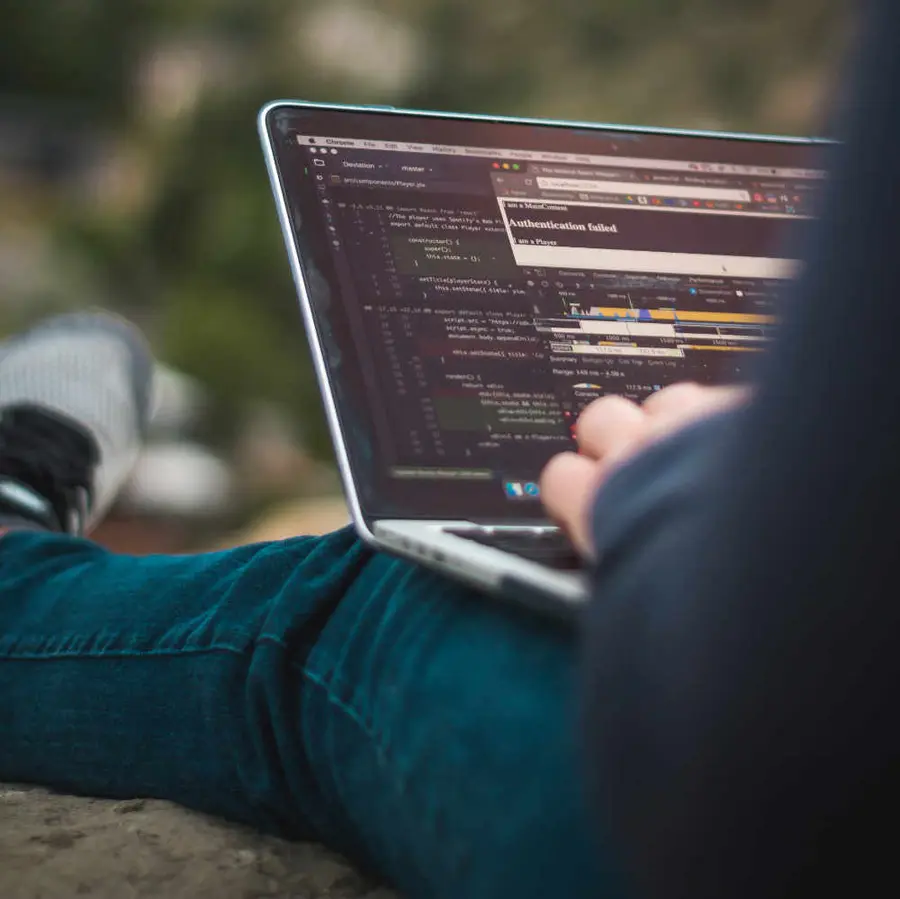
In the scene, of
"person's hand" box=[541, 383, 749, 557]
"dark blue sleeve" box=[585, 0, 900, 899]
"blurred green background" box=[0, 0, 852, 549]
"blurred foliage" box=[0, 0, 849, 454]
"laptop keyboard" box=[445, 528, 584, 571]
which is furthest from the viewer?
"blurred foliage" box=[0, 0, 849, 454]

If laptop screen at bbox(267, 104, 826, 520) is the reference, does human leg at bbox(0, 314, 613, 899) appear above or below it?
below

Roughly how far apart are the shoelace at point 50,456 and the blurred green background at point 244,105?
2308 mm

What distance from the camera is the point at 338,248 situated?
0.66 meters

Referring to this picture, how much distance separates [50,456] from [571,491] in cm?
83

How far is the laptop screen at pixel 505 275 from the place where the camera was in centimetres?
61

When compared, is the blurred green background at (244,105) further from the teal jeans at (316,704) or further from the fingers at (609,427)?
the fingers at (609,427)

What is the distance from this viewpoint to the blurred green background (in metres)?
3.71

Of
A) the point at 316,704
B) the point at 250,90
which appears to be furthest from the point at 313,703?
the point at 250,90

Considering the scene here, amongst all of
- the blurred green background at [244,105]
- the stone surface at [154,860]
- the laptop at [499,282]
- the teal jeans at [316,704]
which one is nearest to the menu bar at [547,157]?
the laptop at [499,282]

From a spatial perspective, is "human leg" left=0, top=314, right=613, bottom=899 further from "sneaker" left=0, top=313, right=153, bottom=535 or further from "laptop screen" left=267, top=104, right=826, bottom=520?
"sneaker" left=0, top=313, right=153, bottom=535

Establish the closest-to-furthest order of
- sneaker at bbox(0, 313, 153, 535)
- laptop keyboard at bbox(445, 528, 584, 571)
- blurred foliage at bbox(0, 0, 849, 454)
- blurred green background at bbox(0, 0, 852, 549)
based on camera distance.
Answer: laptop keyboard at bbox(445, 528, 584, 571) < sneaker at bbox(0, 313, 153, 535) < blurred green background at bbox(0, 0, 852, 549) < blurred foliage at bbox(0, 0, 849, 454)

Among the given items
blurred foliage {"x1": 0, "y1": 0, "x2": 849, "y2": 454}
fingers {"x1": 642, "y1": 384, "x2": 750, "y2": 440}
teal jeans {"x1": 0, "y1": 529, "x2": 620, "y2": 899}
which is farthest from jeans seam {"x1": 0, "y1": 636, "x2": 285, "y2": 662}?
blurred foliage {"x1": 0, "y1": 0, "x2": 849, "y2": 454}

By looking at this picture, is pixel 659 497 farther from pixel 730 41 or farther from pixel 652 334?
pixel 730 41

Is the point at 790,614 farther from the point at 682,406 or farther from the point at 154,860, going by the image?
Answer: the point at 154,860
